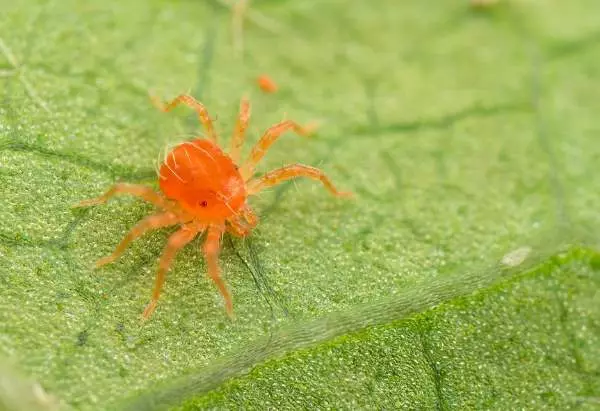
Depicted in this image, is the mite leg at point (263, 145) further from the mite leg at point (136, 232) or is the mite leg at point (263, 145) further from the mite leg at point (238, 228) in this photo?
the mite leg at point (136, 232)

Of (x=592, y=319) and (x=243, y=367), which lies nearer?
(x=243, y=367)

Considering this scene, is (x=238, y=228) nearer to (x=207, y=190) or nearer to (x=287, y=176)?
(x=207, y=190)

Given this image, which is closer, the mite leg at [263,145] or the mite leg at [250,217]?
the mite leg at [250,217]

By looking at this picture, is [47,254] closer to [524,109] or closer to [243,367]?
[243,367]

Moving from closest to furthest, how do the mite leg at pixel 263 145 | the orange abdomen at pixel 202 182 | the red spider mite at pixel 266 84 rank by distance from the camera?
the orange abdomen at pixel 202 182, the mite leg at pixel 263 145, the red spider mite at pixel 266 84

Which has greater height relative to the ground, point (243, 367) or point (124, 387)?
point (124, 387)

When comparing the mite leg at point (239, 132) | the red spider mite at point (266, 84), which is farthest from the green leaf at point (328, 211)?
the mite leg at point (239, 132)

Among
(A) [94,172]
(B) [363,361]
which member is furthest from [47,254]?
(B) [363,361]
